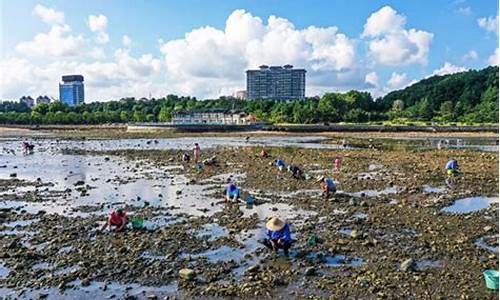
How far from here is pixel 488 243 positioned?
17.0 metres

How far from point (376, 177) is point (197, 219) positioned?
16.9m

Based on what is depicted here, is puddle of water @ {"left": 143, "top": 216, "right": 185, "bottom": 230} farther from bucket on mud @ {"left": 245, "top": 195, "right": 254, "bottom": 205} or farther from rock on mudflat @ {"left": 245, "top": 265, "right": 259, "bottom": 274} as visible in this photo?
rock on mudflat @ {"left": 245, "top": 265, "right": 259, "bottom": 274}

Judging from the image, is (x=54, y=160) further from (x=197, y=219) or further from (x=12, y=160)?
(x=197, y=219)

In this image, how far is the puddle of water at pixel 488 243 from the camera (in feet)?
53.9

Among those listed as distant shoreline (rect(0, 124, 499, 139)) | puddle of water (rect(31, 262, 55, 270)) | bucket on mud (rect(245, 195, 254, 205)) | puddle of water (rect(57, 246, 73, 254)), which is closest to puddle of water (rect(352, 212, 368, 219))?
bucket on mud (rect(245, 195, 254, 205))

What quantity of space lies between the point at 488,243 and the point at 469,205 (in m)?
7.66

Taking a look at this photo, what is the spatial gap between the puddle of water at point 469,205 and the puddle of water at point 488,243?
4905mm

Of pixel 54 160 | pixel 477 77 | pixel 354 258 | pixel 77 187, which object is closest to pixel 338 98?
pixel 477 77

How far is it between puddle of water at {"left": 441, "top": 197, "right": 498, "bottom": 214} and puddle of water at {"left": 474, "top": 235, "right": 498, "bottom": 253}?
4.90 m

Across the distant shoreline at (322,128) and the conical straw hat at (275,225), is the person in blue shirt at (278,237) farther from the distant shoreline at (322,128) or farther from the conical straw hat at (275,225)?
the distant shoreline at (322,128)

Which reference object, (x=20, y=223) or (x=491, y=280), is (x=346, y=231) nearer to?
(x=491, y=280)

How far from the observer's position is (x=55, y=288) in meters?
13.5

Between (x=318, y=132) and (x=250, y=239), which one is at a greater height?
(x=250, y=239)

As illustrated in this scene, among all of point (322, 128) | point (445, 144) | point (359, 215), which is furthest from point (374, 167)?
point (322, 128)
